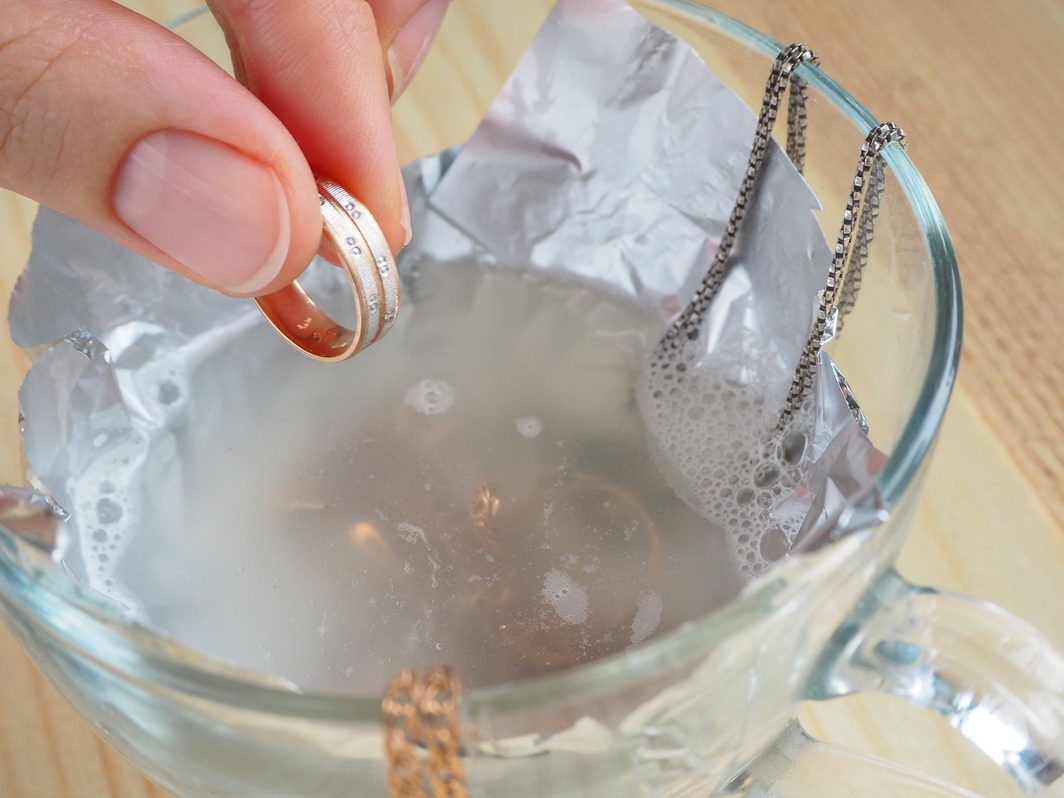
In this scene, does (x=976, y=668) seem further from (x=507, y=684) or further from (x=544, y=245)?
(x=544, y=245)

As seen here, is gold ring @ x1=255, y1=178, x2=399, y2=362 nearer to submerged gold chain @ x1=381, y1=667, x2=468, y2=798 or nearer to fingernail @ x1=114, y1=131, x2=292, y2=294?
fingernail @ x1=114, y1=131, x2=292, y2=294

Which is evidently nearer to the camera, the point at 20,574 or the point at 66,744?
the point at 20,574

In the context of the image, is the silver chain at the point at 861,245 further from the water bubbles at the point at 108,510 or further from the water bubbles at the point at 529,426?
the water bubbles at the point at 108,510

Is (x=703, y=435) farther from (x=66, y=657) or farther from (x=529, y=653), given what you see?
(x=66, y=657)

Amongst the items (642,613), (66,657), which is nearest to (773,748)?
(642,613)

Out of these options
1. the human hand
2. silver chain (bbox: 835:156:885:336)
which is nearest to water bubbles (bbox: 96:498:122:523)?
the human hand

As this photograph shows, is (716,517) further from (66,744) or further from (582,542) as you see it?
(66,744)

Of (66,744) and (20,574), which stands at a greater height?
(20,574)
